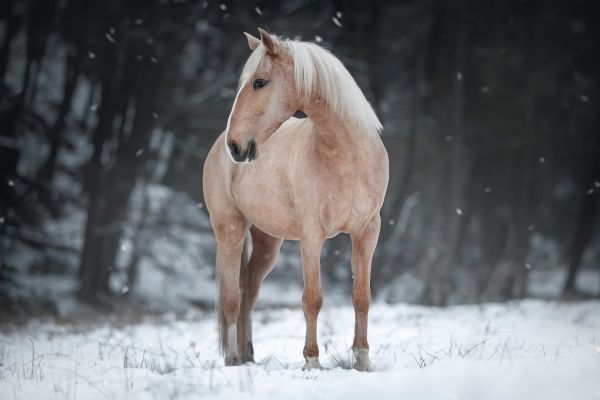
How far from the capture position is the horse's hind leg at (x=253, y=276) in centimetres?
584

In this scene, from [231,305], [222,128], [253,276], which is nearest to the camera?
[231,305]

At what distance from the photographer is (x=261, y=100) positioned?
4645 mm

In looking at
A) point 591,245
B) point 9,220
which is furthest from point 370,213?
point 591,245

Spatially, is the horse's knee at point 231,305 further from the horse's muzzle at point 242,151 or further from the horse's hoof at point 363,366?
the horse's muzzle at point 242,151

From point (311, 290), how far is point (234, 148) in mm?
1210

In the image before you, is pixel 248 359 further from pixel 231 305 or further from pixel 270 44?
pixel 270 44

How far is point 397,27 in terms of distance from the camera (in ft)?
59.7

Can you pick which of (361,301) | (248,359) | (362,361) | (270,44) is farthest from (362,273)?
(270,44)

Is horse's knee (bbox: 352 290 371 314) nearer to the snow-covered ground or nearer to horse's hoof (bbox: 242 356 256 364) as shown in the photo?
the snow-covered ground

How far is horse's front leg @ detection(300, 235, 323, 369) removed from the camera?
4852 millimetres

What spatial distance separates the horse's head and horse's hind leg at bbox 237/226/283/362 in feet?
5.85

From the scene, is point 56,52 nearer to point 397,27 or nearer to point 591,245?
point 397,27

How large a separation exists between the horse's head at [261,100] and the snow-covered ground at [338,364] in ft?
5.13

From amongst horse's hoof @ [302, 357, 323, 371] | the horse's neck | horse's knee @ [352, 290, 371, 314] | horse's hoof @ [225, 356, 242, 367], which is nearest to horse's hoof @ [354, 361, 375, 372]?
horse's hoof @ [302, 357, 323, 371]
